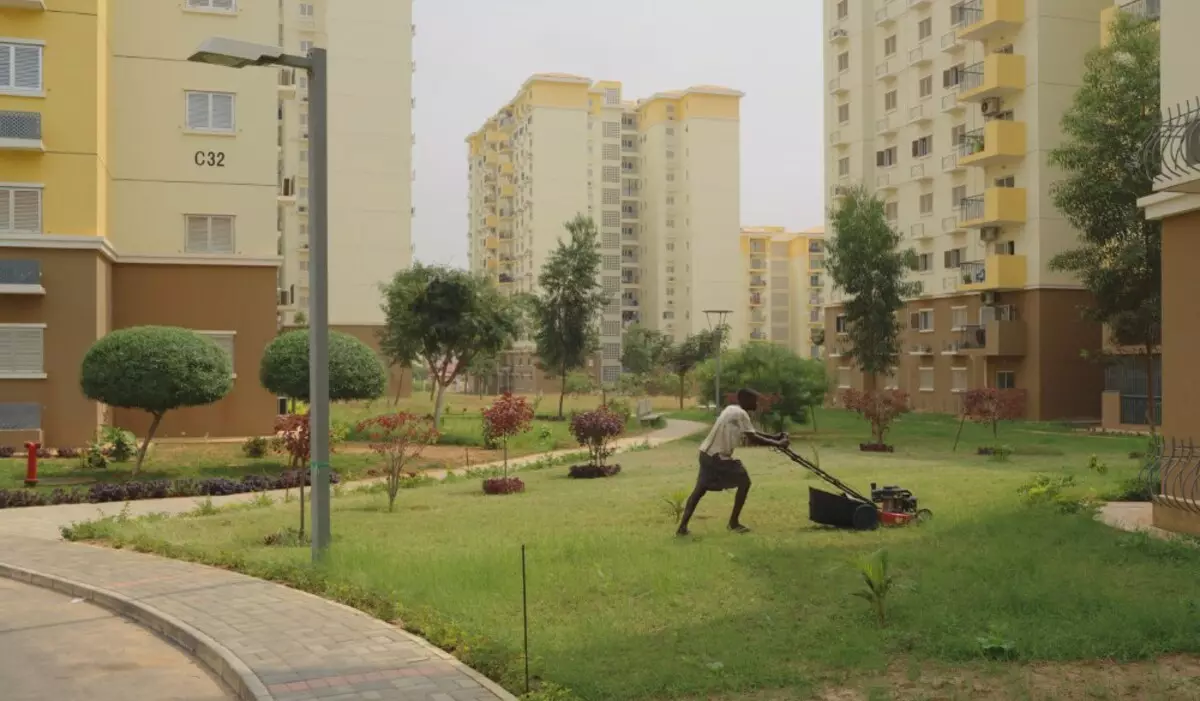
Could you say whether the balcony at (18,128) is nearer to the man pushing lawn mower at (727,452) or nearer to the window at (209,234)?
the window at (209,234)

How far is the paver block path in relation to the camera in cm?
688

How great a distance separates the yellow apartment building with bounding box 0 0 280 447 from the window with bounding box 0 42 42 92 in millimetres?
35

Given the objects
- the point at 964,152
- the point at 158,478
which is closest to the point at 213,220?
the point at 158,478

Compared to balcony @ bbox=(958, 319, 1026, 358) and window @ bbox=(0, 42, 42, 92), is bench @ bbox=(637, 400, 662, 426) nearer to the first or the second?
balcony @ bbox=(958, 319, 1026, 358)

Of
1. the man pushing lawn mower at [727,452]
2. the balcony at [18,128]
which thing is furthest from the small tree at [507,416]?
the balcony at [18,128]

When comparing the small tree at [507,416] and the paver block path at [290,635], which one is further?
the small tree at [507,416]

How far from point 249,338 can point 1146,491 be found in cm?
2377

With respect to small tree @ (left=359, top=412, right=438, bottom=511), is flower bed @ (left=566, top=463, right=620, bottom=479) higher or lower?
lower

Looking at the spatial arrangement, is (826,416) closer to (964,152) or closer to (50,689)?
(964,152)

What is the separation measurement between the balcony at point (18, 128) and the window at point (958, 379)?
33.9m

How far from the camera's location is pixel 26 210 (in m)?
27.3

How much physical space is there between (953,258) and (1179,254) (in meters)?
35.8

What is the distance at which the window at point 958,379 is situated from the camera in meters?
44.8

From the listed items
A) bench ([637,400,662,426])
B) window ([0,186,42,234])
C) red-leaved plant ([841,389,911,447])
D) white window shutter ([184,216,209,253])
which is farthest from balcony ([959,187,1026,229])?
window ([0,186,42,234])
